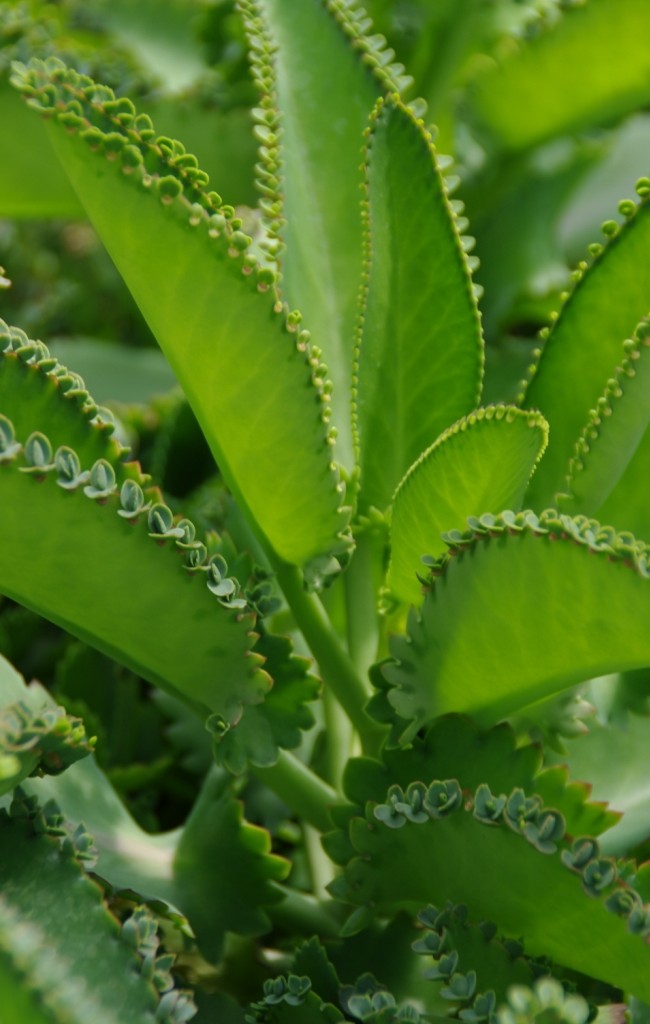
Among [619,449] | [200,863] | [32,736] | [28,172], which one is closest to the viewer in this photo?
[32,736]

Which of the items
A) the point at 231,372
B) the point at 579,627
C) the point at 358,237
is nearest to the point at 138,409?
the point at 358,237

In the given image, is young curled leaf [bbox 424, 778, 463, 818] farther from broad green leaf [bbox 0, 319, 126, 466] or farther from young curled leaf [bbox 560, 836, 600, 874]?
broad green leaf [bbox 0, 319, 126, 466]

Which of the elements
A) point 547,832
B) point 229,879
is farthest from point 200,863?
point 547,832

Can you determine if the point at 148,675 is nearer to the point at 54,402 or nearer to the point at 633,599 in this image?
the point at 54,402

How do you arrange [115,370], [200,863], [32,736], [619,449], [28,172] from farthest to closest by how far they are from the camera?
[115,370]
[28,172]
[200,863]
[619,449]
[32,736]

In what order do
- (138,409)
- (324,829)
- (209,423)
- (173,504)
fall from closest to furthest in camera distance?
(209,423), (324,829), (173,504), (138,409)

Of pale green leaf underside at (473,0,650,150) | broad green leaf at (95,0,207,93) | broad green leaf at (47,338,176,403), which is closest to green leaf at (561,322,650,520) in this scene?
pale green leaf underside at (473,0,650,150)

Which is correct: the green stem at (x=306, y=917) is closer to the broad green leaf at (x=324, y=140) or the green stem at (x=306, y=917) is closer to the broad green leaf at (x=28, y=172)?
the broad green leaf at (x=324, y=140)

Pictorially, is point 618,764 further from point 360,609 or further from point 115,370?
point 115,370
